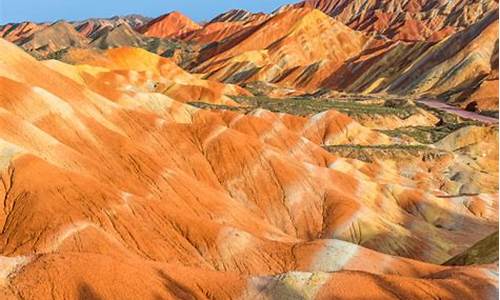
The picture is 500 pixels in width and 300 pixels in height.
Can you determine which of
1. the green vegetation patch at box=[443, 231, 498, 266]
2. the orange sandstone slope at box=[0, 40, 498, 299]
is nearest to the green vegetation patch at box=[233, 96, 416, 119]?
the orange sandstone slope at box=[0, 40, 498, 299]

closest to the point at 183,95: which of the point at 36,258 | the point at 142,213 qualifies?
the point at 142,213

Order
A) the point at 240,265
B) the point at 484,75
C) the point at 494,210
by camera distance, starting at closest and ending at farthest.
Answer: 1. the point at 240,265
2. the point at 494,210
3. the point at 484,75

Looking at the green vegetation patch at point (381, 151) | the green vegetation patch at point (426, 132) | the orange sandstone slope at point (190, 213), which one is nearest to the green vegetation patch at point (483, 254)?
the orange sandstone slope at point (190, 213)

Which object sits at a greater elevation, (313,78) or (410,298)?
(410,298)

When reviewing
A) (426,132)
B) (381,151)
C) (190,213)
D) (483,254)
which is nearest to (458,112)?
(426,132)

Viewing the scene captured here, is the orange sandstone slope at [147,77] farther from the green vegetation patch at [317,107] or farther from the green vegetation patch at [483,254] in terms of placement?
the green vegetation patch at [483,254]

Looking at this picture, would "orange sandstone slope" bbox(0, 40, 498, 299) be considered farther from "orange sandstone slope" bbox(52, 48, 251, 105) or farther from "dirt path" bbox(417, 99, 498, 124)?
"dirt path" bbox(417, 99, 498, 124)

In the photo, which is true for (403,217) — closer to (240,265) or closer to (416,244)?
(416,244)
